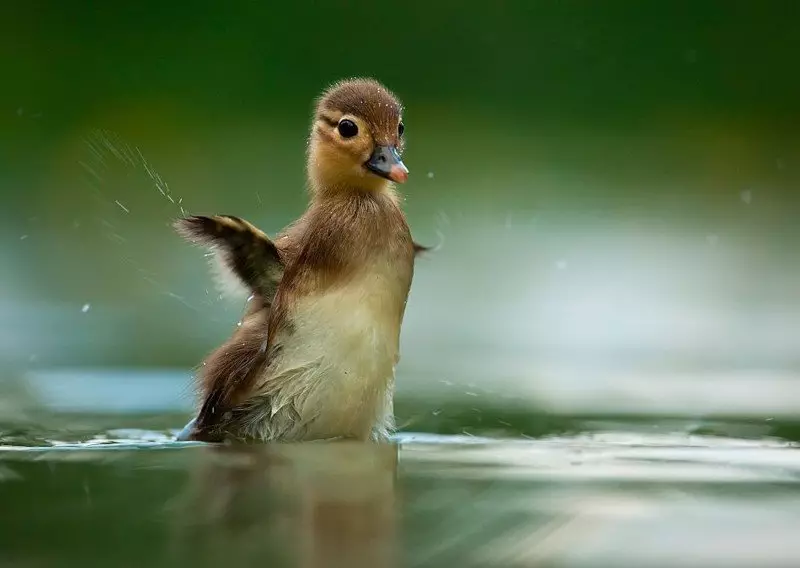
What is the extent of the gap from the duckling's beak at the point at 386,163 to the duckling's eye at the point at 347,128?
77mm

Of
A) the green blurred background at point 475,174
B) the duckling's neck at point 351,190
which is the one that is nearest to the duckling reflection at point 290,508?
the duckling's neck at point 351,190

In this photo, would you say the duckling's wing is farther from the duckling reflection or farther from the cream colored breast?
the duckling reflection

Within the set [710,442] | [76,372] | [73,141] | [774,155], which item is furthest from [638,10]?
[710,442]

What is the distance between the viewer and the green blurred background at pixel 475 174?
6.14m

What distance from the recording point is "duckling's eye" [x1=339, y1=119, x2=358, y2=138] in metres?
4.12

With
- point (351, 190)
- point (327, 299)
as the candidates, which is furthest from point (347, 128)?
point (327, 299)

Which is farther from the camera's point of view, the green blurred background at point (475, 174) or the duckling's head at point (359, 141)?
the green blurred background at point (475, 174)

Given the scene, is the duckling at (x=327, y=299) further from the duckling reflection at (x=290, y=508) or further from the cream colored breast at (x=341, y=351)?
the duckling reflection at (x=290, y=508)

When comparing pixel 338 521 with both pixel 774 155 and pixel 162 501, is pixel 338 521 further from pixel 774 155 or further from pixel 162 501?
pixel 774 155

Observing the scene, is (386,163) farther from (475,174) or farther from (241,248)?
(475,174)

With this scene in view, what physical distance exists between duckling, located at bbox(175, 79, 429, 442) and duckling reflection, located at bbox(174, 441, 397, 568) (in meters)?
0.26

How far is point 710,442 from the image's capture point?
13.6 ft

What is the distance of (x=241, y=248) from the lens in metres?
4.02

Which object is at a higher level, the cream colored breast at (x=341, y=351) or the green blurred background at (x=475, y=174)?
the green blurred background at (x=475, y=174)
